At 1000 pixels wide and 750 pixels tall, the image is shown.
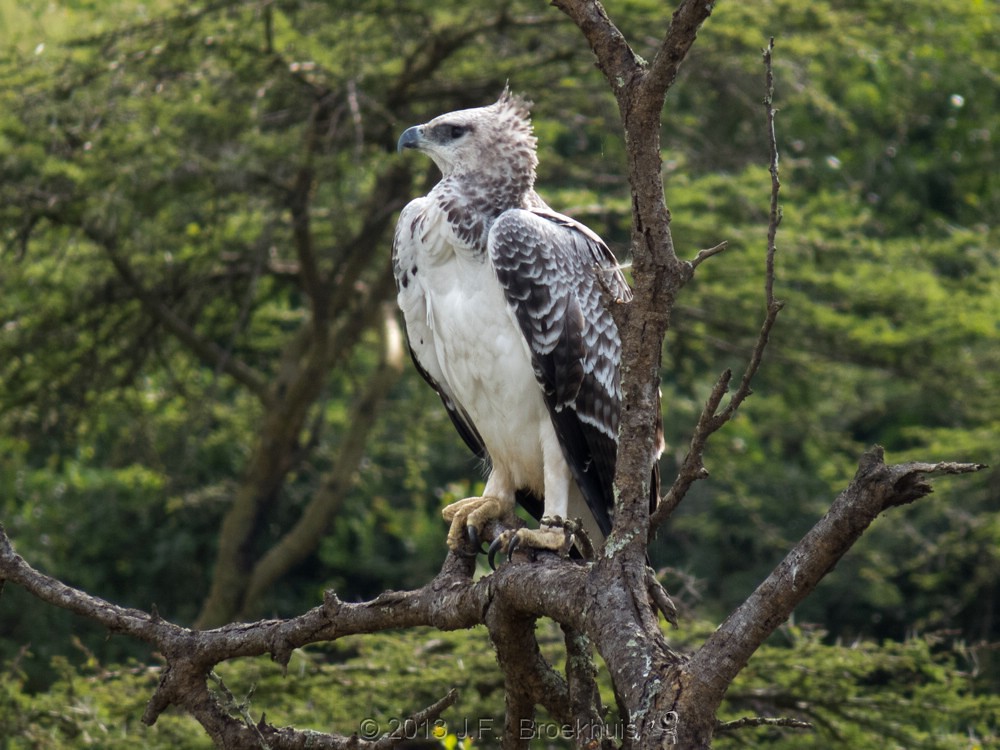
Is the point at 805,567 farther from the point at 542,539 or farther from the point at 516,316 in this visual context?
the point at 516,316

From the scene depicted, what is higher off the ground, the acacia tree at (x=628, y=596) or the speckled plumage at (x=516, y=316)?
the speckled plumage at (x=516, y=316)

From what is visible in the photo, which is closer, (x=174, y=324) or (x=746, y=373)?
(x=746, y=373)

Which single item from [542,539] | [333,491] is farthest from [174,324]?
[542,539]

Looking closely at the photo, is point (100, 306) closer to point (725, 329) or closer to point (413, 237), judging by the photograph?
point (725, 329)

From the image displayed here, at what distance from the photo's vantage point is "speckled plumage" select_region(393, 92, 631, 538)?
399 centimetres

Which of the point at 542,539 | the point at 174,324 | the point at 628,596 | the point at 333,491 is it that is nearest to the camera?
the point at 628,596

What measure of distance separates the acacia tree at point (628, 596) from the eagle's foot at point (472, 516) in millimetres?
384

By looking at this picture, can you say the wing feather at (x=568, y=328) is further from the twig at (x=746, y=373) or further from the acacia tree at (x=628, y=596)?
the twig at (x=746, y=373)

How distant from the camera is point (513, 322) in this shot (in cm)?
402

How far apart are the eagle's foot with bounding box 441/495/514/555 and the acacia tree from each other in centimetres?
38

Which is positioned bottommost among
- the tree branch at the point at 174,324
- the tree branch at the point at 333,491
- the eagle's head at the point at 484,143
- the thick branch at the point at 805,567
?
the thick branch at the point at 805,567

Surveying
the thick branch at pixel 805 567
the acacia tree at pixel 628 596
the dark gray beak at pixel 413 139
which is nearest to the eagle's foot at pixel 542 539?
the acacia tree at pixel 628 596

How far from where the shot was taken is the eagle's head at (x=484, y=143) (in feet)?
14.0

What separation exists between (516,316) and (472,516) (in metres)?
0.61
